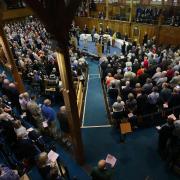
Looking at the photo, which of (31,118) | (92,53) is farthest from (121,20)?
(31,118)

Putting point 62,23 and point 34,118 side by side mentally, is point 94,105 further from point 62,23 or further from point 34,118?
point 62,23

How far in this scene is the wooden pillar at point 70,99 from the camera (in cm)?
520

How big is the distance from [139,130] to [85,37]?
40.6 ft

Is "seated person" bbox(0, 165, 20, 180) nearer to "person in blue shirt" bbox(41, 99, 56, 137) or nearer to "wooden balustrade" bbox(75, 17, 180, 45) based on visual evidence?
"person in blue shirt" bbox(41, 99, 56, 137)

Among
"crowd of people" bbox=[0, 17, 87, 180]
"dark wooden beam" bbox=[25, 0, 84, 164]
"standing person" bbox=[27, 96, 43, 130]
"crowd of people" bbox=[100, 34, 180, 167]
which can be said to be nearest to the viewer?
"dark wooden beam" bbox=[25, 0, 84, 164]

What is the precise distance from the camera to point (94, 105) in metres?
9.88

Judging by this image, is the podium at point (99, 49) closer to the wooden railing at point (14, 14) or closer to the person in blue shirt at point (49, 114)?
the person in blue shirt at point (49, 114)

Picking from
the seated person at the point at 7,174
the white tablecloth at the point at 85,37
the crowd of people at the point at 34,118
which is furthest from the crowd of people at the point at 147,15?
the seated person at the point at 7,174

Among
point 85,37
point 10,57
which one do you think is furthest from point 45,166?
point 85,37

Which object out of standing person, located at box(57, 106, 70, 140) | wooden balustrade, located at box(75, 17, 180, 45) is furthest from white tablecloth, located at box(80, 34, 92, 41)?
standing person, located at box(57, 106, 70, 140)

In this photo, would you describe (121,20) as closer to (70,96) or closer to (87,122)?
(87,122)

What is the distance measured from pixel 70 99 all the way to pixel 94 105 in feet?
14.1

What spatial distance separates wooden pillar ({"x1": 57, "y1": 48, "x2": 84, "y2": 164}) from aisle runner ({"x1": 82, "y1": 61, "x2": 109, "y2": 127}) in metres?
2.04

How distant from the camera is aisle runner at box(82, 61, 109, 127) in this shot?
8.67 meters
